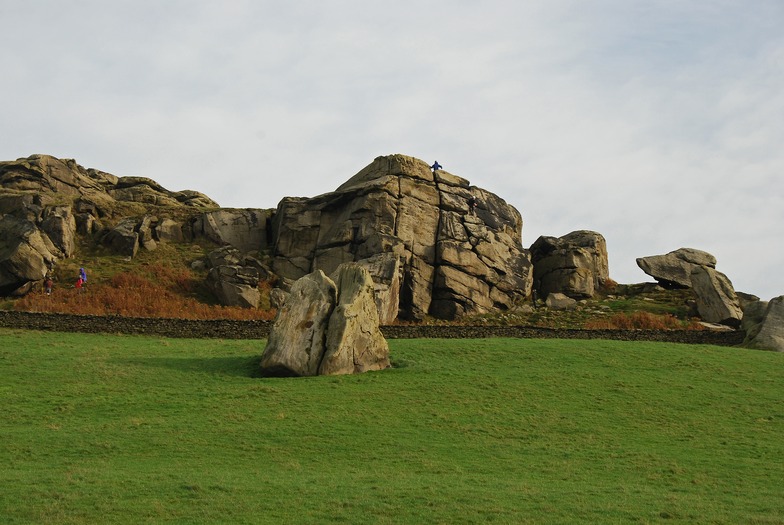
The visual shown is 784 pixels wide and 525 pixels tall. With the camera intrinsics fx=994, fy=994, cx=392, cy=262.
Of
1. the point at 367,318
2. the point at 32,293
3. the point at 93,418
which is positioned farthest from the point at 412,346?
the point at 32,293

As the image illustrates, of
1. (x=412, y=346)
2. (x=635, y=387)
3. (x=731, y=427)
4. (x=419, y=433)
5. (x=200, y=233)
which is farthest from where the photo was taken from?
(x=200, y=233)

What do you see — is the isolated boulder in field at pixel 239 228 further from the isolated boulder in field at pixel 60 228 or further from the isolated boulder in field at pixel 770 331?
the isolated boulder in field at pixel 770 331

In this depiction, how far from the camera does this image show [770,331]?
165ft

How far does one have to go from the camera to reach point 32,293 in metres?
56.5

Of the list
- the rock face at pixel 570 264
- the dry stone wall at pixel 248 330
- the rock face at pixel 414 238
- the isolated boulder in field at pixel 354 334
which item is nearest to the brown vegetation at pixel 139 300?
the dry stone wall at pixel 248 330

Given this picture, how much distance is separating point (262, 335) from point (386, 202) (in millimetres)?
16083

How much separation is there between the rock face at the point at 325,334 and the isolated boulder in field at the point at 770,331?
20768 mm

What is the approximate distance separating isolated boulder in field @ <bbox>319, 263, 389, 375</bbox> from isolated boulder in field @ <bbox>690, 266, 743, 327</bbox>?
26.9 metres

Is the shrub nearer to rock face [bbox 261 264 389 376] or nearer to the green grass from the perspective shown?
the green grass

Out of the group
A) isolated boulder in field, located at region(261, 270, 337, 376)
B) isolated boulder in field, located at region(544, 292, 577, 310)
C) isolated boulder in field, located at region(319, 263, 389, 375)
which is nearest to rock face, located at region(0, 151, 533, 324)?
isolated boulder in field, located at region(544, 292, 577, 310)

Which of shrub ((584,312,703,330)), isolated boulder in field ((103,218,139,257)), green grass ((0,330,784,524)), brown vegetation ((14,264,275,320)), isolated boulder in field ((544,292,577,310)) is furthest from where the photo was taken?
isolated boulder in field ((103,218,139,257))

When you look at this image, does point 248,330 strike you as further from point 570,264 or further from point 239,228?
point 570,264

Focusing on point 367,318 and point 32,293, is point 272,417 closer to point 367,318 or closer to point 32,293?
point 367,318

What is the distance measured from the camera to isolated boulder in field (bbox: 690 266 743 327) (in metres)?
58.9
